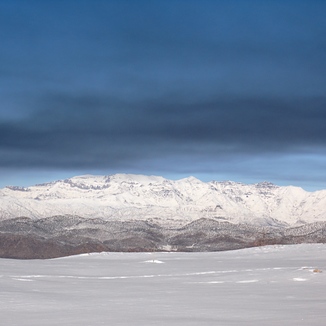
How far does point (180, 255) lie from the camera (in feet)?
144

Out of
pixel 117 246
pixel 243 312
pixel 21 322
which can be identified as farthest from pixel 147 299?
pixel 117 246

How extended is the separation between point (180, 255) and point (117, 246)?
122149mm

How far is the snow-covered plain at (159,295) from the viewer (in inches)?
602

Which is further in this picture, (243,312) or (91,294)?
(91,294)

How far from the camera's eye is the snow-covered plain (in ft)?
50.2

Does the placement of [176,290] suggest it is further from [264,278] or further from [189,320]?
[189,320]

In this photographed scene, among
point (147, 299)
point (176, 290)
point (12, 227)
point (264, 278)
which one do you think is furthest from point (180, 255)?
point (12, 227)

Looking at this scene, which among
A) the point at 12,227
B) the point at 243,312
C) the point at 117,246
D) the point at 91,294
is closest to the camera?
the point at 243,312

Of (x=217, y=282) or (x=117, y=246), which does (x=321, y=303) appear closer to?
(x=217, y=282)

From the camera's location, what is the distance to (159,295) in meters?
20.4

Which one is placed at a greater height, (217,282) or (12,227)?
(12,227)

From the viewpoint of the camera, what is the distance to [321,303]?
17.1m

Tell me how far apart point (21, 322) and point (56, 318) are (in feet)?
2.99

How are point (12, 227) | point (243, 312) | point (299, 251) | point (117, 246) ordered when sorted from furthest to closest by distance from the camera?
point (12, 227) → point (117, 246) → point (299, 251) → point (243, 312)
